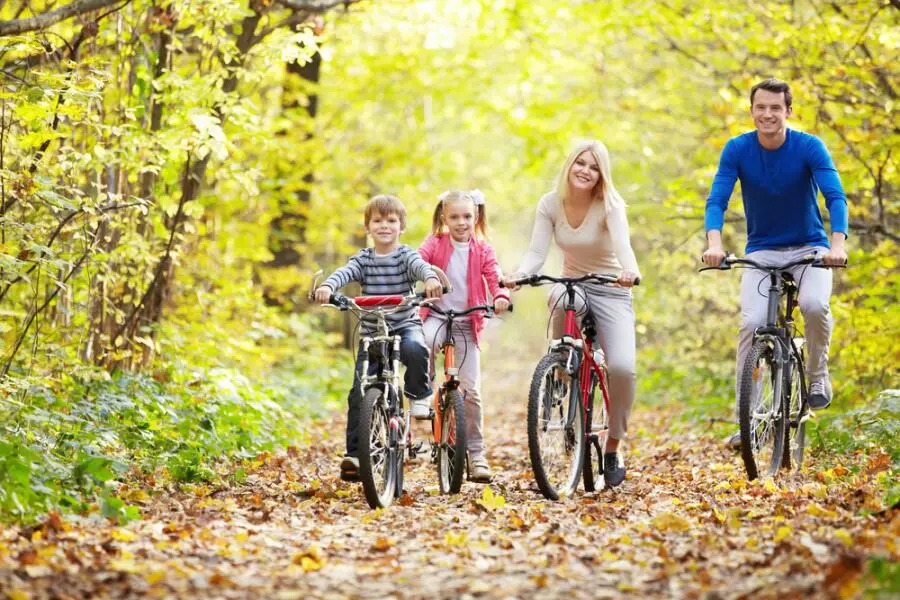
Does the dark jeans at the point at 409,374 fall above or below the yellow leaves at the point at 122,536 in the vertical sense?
above

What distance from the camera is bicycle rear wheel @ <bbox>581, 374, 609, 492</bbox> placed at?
6957 millimetres

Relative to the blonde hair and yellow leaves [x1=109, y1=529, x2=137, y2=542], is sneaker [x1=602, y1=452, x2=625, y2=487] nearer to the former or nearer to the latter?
the blonde hair

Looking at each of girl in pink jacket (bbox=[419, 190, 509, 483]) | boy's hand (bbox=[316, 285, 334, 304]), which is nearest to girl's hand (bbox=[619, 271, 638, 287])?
girl in pink jacket (bbox=[419, 190, 509, 483])

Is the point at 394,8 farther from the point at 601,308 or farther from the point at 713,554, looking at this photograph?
the point at 713,554

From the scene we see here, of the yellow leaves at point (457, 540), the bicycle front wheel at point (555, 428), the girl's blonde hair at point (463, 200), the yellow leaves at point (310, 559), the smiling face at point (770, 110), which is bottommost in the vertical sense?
the yellow leaves at point (310, 559)

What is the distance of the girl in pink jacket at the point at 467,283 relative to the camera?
7.33 metres

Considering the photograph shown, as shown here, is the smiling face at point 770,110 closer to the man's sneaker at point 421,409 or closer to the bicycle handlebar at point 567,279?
the bicycle handlebar at point 567,279

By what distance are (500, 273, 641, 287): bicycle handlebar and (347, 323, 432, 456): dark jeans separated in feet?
2.33

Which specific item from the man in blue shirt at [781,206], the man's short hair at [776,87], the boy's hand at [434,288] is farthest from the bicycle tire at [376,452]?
the man's short hair at [776,87]

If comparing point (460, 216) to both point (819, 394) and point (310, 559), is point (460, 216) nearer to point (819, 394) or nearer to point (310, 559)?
point (819, 394)

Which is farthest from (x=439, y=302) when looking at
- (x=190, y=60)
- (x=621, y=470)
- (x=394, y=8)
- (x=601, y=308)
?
(x=394, y=8)

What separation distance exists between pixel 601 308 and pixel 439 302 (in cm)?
112

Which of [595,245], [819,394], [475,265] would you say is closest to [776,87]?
[595,245]

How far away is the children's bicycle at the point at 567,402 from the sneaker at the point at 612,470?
9.0 inches
